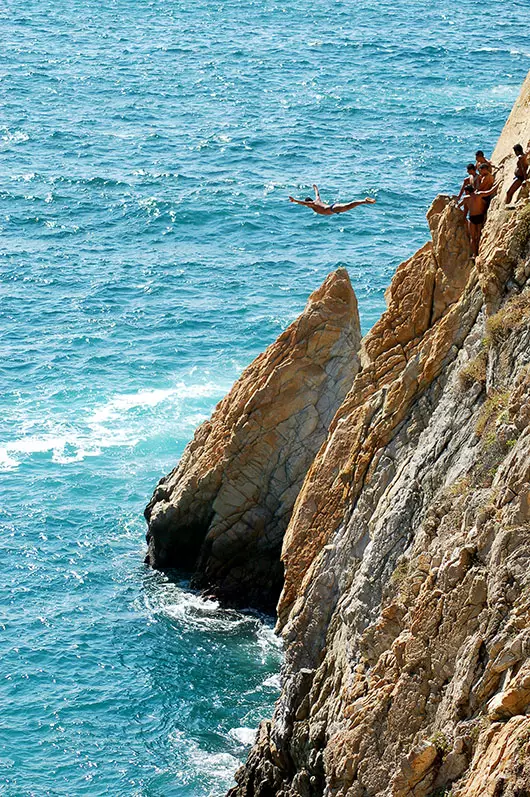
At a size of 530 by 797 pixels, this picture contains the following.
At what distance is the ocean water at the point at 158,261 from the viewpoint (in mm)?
50906

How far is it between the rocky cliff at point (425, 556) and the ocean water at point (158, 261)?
27.4 feet

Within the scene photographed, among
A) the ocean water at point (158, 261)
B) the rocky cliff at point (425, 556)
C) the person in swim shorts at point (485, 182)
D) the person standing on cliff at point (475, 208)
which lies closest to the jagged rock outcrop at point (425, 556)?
the rocky cliff at point (425, 556)

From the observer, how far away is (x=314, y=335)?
55469 mm

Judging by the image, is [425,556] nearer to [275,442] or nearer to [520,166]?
[520,166]

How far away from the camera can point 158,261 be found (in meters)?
87.9

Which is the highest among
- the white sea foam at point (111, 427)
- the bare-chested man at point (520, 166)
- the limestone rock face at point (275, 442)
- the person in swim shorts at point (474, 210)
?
the bare-chested man at point (520, 166)

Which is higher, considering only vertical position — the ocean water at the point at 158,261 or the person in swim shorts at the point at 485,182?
the person in swim shorts at the point at 485,182

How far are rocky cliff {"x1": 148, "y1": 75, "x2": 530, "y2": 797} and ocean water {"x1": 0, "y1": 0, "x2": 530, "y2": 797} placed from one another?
27.4 ft

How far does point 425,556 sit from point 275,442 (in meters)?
21.7

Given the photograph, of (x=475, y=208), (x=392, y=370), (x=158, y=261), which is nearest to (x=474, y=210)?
(x=475, y=208)

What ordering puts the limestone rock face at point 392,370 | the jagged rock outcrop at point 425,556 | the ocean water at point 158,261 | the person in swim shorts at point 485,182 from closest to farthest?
1. the jagged rock outcrop at point 425,556
2. the limestone rock face at point 392,370
3. the person in swim shorts at point 485,182
4. the ocean water at point 158,261

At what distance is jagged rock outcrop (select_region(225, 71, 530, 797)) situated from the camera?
1219 inches

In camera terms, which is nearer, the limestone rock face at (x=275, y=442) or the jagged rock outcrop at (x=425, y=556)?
the jagged rock outcrop at (x=425, y=556)

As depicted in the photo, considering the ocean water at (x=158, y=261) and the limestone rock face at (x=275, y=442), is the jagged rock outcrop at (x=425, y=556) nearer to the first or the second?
the ocean water at (x=158, y=261)
